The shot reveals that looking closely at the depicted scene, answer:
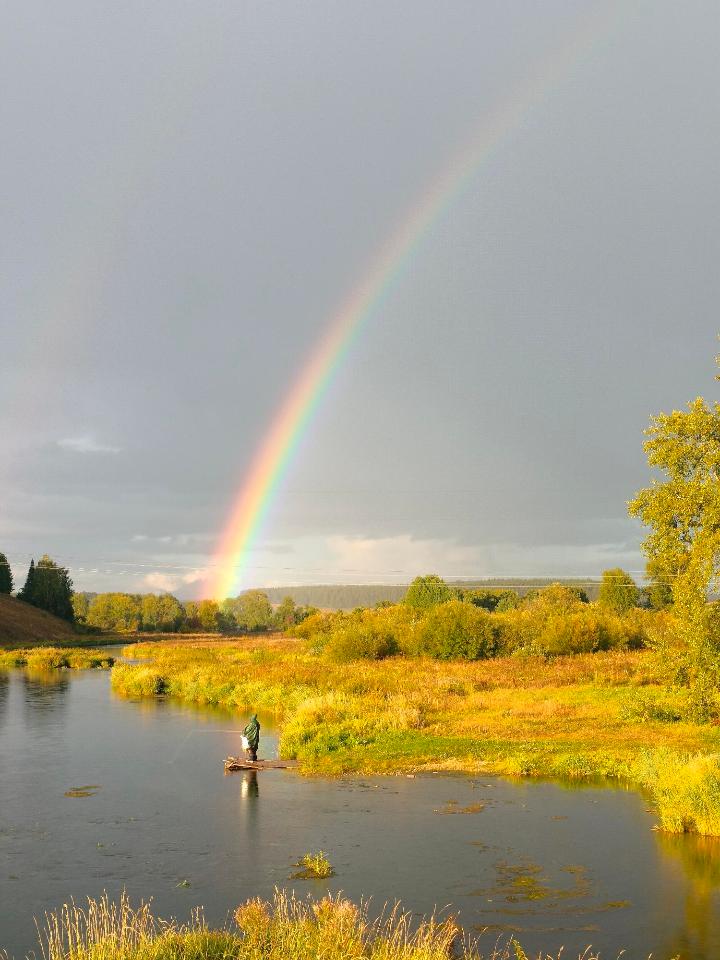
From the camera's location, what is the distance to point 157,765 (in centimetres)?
3456

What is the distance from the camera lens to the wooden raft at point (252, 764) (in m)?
32.6

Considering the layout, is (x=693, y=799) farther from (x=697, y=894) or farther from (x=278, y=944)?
(x=278, y=944)

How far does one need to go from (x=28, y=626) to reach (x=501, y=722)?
116 m

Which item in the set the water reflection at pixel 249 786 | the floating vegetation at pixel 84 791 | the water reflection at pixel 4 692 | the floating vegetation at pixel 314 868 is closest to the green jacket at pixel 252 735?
the water reflection at pixel 249 786

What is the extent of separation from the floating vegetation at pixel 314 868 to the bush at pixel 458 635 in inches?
1949

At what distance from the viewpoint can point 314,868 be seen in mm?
20422

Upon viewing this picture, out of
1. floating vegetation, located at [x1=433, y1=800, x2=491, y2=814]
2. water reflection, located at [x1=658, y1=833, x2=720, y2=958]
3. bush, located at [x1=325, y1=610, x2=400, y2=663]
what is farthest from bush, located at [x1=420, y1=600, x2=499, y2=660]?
water reflection, located at [x1=658, y1=833, x2=720, y2=958]

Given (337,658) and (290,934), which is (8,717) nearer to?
(337,658)

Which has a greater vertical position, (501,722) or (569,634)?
(569,634)

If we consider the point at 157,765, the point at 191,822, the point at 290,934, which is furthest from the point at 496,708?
the point at 290,934

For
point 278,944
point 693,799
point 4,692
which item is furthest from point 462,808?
point 4,692

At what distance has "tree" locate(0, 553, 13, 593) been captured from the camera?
160 metres

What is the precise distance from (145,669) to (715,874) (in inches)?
2163

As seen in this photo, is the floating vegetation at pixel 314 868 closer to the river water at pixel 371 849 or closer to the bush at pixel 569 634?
the river water at pixel 371 849
